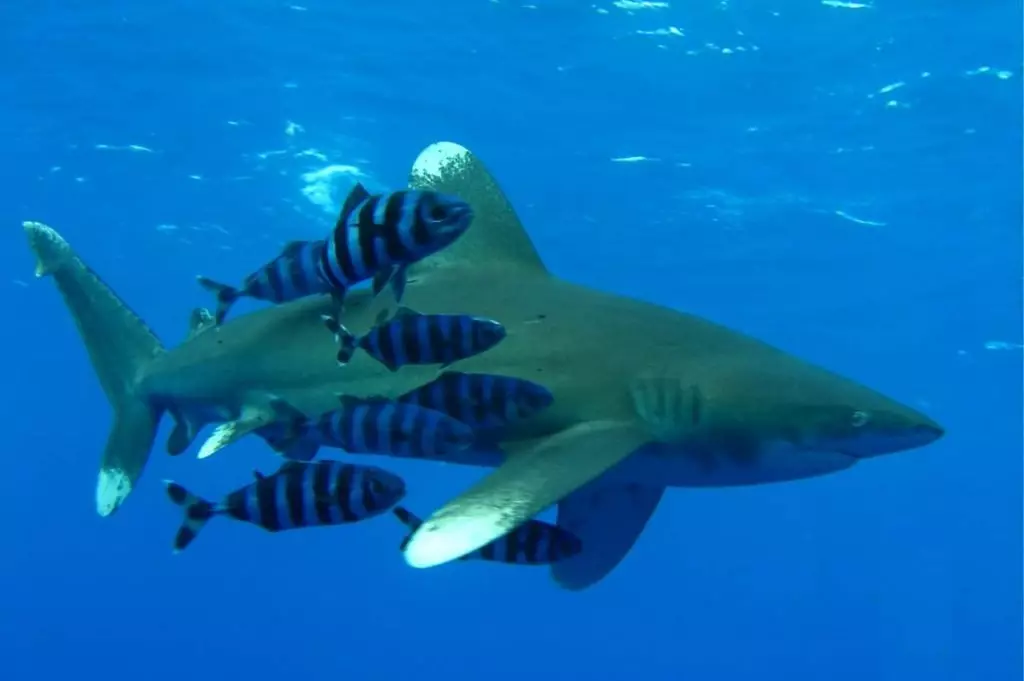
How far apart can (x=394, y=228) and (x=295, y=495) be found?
4.03 feet

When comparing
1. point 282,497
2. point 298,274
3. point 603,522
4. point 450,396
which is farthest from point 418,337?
point 603,522

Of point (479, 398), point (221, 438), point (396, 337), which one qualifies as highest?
point (396, 337)

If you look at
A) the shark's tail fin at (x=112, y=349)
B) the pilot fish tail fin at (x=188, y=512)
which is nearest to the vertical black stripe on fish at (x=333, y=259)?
the pilot fish tail fin at (x=188, y=512)

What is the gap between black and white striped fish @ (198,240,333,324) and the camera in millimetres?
4910

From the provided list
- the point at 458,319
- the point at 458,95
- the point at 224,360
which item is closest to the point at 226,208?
the point at 458,95

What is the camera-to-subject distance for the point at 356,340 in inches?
179

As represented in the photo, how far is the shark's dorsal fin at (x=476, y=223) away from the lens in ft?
18.7

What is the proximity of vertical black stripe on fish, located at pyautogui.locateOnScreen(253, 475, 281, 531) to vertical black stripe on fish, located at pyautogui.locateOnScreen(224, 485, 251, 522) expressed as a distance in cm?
4

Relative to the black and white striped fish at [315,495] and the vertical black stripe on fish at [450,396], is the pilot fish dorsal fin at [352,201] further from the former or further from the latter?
the black and white striped fish at [315,495]

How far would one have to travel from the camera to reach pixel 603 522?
574 centimetres

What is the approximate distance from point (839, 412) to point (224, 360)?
3.54 m

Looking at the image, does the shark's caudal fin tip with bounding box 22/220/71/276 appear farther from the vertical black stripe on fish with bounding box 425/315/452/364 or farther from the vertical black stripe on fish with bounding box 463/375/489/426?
the vertical black stripe on fish with bounding box 463/375/489/426

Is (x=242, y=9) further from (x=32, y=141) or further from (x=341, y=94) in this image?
(x=32, y=141)

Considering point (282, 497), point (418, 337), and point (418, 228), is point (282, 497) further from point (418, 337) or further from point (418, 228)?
point (418, 228)
